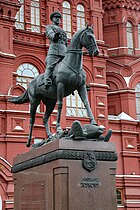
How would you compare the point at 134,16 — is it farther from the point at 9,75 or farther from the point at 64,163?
the point at 64,163

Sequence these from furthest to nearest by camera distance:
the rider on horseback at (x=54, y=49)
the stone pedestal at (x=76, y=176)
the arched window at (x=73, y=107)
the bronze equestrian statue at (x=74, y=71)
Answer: the arched window at (x=73, y=107) → the rider on horseback at (x=54, y=49) → the bronze equestrian statue at (x=74, y=71) → the stone pedestal at (x=76, y=176)

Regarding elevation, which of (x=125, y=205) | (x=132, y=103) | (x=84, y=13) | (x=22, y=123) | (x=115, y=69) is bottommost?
(x=125, y=205)

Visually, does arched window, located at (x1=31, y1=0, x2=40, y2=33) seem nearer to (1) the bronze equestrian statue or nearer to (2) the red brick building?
(2) the red brick building

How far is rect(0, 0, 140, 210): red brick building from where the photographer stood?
26.0m

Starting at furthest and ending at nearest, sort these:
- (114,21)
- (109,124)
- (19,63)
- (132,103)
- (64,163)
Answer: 1. (114,21)
2. (132,103)
3. (109,124)
4. (19,63)
5. (64,163)

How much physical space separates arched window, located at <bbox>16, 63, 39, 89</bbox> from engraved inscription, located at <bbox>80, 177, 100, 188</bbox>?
1900cm

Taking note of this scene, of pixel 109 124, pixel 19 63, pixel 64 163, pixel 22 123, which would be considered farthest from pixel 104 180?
pixel 109 124

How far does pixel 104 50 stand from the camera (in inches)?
1265

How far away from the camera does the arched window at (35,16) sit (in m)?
30.2

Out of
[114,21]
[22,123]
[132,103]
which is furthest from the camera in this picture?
[114,21]

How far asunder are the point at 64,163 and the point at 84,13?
2451 cm

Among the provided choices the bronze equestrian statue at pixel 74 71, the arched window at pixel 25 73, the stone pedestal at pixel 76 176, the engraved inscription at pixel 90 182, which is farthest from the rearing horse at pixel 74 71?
the arched window at pixel 25 73

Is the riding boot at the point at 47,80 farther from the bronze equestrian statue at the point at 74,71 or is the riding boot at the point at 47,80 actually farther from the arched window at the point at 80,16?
the arched window at the point at 80,16

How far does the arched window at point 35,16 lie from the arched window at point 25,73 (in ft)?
9.27
